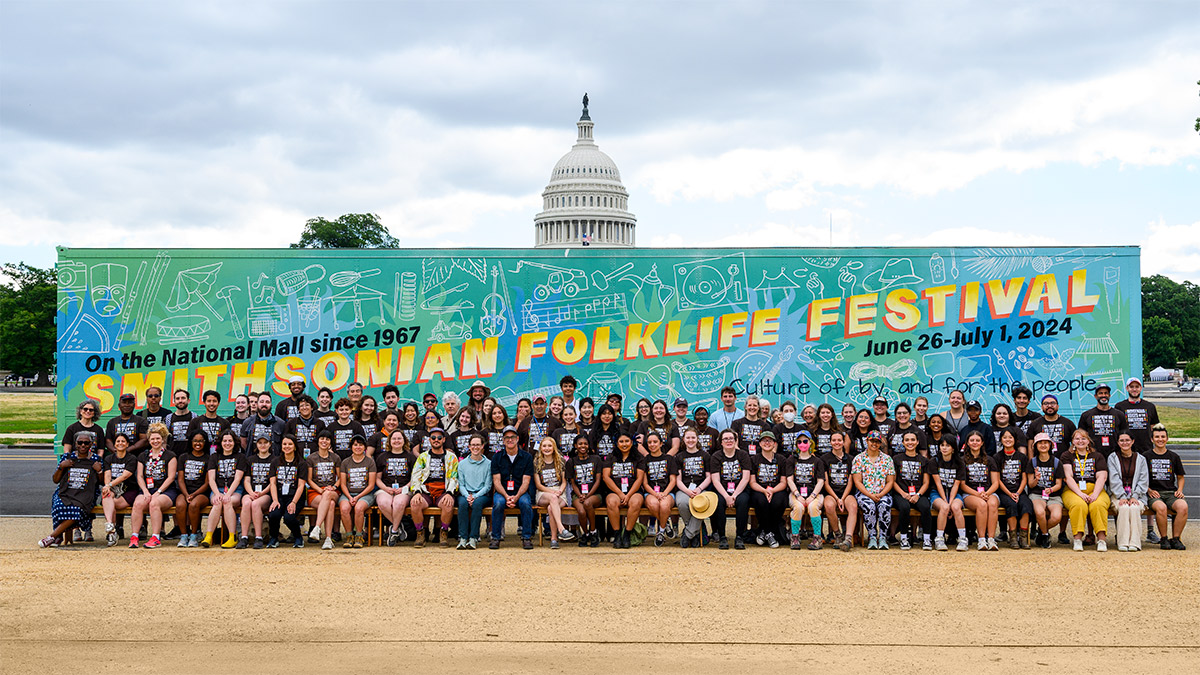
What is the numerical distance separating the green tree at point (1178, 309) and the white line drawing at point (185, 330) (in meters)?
87.4

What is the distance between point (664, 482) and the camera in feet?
36.8

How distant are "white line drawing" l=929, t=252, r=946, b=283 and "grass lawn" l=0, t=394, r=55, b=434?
2399 centimetres

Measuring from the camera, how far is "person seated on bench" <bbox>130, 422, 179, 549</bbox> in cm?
1083

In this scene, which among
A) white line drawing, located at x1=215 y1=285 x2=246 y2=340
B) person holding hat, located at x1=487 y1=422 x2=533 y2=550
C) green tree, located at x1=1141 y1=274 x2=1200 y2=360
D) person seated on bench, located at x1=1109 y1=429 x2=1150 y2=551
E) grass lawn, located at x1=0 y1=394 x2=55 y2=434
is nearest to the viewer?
person seated on bench, located at x1=1109 y1=429 x2=1150 y2=551

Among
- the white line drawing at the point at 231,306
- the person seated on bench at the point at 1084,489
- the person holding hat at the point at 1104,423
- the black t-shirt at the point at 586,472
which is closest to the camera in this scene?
the person seated on bench at the point at 1084,489

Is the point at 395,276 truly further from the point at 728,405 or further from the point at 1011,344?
the point at 1011,344

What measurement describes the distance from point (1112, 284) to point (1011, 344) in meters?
1.31

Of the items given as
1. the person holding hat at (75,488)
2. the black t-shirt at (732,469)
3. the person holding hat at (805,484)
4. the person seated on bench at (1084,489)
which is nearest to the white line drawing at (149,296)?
the person holding hat at (75,488)

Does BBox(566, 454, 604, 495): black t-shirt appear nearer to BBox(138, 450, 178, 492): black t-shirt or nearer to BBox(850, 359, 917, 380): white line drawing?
BBox(850, 359, 917, 380): white line drawing

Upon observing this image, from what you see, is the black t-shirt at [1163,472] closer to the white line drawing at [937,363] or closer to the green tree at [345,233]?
the white line drawing at [937,363]

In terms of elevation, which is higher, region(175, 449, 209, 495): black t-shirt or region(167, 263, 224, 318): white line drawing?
region(167, 263, 224, 318): white line drawing

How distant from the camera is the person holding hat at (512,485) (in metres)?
10.9

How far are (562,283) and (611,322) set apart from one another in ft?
2.36

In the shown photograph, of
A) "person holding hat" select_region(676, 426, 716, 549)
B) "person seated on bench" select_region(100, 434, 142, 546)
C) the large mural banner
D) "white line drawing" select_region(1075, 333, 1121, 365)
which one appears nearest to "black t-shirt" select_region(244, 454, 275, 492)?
"person seated on bench" select_region(100, 434, 142, 546)
